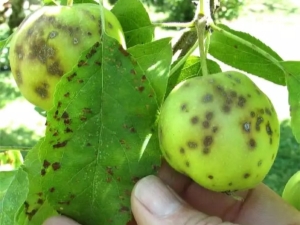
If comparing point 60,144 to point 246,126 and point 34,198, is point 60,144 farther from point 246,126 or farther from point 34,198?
point 246,126

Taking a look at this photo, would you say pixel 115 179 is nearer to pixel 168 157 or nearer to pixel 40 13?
pixel 168 157

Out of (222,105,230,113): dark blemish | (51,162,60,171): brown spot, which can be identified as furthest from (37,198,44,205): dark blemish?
(222,105,230,113): dark blemish

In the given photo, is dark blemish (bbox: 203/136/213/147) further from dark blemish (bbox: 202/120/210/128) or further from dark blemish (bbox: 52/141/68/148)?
dark blemish (bbox: 52/141/68/148)

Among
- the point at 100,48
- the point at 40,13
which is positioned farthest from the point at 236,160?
the point at 40,13

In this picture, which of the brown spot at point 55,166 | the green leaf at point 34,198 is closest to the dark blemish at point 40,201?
the green leaf at point 34,198

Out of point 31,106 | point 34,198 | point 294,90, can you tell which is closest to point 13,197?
point 34,198
